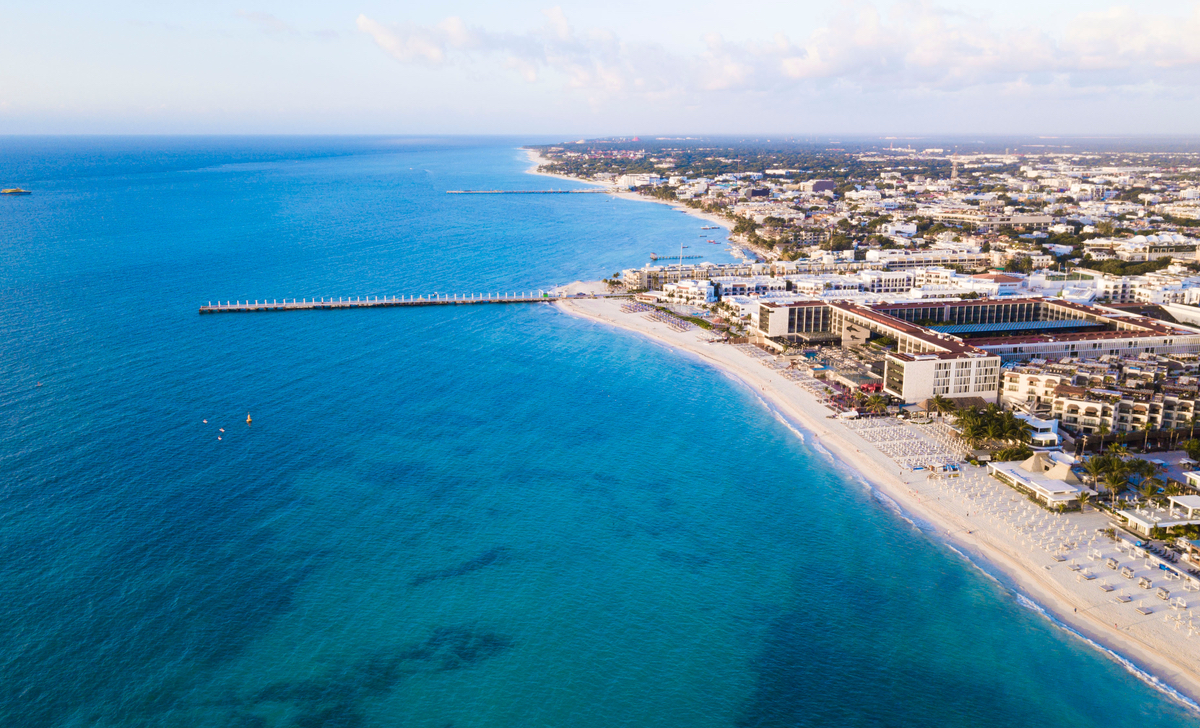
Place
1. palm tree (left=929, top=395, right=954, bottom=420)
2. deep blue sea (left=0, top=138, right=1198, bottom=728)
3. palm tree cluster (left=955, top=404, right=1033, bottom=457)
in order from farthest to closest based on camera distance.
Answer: palm tree (left=929, top=395, right=954, bottom=420) → palm tree cluster (left=955, top=404, right=1033, bottom=457) → deep blue sea (left=0, top=138, right=1198, bottom=728)

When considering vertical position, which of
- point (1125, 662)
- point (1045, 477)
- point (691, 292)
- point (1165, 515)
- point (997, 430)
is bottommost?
point (1125, 662)

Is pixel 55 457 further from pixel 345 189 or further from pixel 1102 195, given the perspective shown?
pixel 1102 195

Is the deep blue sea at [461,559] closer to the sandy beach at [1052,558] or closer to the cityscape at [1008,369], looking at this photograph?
the sandy beach at [1052,558]

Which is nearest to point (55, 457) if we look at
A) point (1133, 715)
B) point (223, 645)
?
point (223, 645)

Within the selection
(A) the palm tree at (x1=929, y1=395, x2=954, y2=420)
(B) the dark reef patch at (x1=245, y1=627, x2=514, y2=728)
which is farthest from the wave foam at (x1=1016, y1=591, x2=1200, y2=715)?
(B) the dark reef patch at (x1=245, y1=627, x2=514, y2=728)

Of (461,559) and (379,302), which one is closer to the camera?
(461,559)

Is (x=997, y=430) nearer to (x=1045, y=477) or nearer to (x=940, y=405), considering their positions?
(x=1045, y=477)

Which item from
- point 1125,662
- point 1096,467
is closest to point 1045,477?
point 1096,467

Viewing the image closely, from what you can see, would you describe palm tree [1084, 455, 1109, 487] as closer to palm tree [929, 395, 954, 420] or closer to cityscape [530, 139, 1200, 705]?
cityscape [530, 139, 1200, 705]
